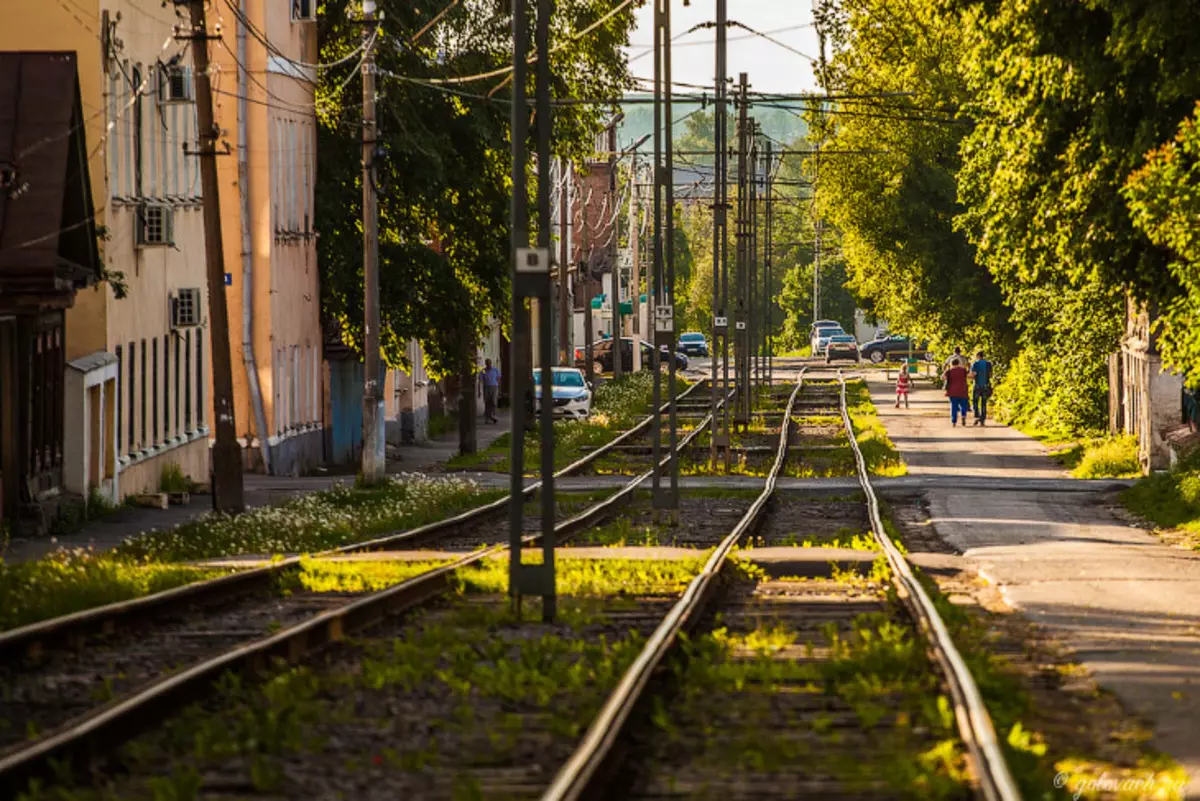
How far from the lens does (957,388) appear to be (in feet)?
182

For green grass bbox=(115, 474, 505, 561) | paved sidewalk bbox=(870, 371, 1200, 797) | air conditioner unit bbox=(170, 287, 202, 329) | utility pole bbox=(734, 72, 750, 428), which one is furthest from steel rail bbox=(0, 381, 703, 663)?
utility pole bbox=(734, 72, 750, 428)

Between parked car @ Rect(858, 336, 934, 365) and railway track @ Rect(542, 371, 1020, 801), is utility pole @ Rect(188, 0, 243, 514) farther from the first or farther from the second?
parked car @ Rect(858, 336, 934, 365)

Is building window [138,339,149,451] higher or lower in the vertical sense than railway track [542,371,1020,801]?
higher

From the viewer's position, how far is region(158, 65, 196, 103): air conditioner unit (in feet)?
113

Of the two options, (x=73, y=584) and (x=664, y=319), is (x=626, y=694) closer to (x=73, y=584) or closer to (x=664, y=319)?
(x=73, y=584)

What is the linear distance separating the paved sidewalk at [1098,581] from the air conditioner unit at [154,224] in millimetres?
12836

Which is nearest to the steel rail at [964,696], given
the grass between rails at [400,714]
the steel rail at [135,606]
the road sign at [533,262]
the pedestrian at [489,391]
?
the grass between rails at [400,714]

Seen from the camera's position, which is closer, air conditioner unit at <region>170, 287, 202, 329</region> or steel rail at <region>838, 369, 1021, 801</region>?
steel rail at <region>838, 369, 1021, 801</region>

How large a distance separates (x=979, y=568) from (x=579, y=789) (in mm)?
12284

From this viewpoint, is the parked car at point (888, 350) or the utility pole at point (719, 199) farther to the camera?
the parked car at point (888, 350)

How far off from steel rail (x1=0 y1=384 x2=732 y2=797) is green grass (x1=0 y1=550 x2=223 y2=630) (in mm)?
2437

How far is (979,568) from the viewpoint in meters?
20.3

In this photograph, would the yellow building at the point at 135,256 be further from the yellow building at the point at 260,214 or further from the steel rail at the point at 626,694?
the steel rail at the point at 626,694

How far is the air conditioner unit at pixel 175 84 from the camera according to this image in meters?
34.3
